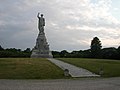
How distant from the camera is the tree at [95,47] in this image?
83.7 m

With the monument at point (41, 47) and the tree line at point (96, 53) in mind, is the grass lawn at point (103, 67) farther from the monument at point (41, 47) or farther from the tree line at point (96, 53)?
the tree line at point (96, 53)

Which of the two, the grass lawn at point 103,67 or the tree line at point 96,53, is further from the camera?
the tree line at point 96,53

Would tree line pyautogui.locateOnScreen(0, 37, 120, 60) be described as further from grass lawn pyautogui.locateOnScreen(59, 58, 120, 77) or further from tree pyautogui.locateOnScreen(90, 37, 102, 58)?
grass lawn pyautogui.locateOnScreen(59, 58, 120, 77)

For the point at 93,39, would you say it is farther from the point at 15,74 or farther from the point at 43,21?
the point at 15,74

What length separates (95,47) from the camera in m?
90.1

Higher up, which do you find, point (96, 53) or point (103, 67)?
point (96, 53)
